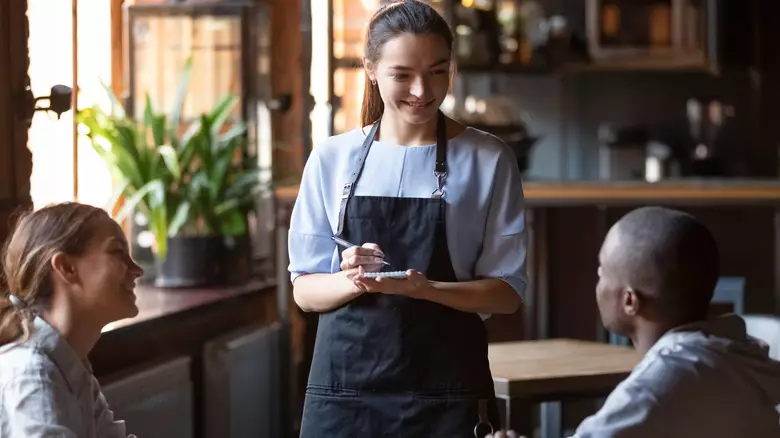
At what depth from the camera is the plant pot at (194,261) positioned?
11.8 ft

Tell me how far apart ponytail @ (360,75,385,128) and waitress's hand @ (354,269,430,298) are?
0.34 m

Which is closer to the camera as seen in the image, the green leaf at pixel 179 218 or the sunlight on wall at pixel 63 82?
the sunlight on wall at pixel 63 82

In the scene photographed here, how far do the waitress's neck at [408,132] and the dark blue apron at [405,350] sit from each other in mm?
19

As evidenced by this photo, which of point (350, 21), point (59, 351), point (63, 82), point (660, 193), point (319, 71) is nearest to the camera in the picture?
point (59, 351)

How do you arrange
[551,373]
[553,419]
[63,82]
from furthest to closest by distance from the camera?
[553,419] < [63,82] < [551,373]

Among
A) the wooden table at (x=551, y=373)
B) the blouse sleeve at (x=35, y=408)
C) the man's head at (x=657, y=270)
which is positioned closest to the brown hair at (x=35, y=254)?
the blouse sleeve at (x=35, y=408)

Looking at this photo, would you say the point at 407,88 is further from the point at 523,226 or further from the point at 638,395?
the point at 638,395

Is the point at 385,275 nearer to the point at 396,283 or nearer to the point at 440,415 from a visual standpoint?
the point at 396,283

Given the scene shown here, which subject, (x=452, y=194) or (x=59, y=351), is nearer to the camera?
(x=59, y=351)

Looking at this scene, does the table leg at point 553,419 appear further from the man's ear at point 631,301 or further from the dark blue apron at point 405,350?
the man's ear at point 631,301

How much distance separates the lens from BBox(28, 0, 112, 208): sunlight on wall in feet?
8.80

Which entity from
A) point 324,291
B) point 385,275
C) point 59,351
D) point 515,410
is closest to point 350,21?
point 515,410

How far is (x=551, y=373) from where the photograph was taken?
2.53 metres

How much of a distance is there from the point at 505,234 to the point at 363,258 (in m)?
0.23
